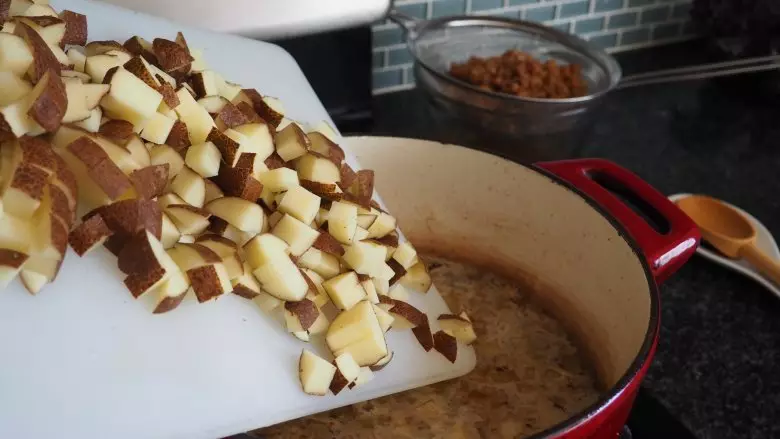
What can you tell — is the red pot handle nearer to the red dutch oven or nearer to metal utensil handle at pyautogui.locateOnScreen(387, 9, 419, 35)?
the red dutch oven

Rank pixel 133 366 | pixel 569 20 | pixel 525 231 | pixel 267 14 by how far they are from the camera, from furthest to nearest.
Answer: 1. pixel 569 20
2. pixel 267 14
3. pixel 525 231
4. pixel 133 366

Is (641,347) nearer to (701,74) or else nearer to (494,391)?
(494,391)

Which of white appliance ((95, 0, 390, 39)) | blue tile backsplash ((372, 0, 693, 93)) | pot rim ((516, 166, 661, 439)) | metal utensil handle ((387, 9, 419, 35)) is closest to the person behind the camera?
pot rim ((516, 166, 661, 439))

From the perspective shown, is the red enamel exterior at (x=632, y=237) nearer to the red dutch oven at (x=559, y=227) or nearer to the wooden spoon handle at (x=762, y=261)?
the red dutch oven at (x=559, y=227)

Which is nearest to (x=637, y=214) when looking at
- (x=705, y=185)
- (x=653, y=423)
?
(x=653, y=423)

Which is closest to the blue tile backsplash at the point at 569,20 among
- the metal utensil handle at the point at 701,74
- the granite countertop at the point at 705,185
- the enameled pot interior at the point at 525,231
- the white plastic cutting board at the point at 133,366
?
the granite countertop at the point at 705,185

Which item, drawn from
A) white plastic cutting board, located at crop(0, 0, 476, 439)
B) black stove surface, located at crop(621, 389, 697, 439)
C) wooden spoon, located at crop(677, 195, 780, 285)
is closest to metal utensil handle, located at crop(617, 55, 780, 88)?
wooden spoon, located at crop(677, 195, 780, 285)
